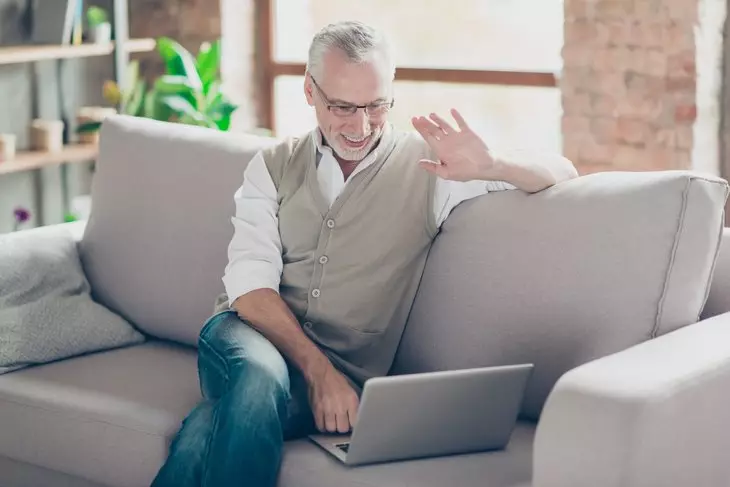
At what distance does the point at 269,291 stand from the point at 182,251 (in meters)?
0.49

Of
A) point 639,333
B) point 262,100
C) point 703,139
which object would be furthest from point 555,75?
point 639,333

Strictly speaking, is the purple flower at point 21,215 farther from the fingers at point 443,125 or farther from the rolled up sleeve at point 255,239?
the fingers at point 443,125

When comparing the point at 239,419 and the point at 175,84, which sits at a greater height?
the point at 175,84

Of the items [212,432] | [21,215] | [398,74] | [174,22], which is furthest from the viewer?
[174,22]

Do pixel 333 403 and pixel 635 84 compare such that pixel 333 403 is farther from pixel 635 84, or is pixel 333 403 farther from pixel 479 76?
pixel 479 76

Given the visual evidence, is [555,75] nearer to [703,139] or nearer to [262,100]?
[703,139]

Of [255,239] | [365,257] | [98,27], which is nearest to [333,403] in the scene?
[365,257]

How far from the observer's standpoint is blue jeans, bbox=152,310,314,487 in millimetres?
2076

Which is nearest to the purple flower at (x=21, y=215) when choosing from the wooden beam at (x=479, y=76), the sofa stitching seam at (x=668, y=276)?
the wooden beam at (x=479, y=76)

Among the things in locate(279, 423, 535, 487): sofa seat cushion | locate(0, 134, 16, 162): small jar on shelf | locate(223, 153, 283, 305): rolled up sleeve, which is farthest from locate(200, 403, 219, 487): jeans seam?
locate(0, 134, 16, 162): small jar on shelf

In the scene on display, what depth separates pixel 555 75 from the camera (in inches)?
164

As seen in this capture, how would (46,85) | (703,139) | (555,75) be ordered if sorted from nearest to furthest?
1. (703,139)
2. (555,75)
3. (46,85)

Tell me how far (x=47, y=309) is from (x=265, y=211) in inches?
26.0

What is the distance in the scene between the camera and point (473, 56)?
14.5 ft
